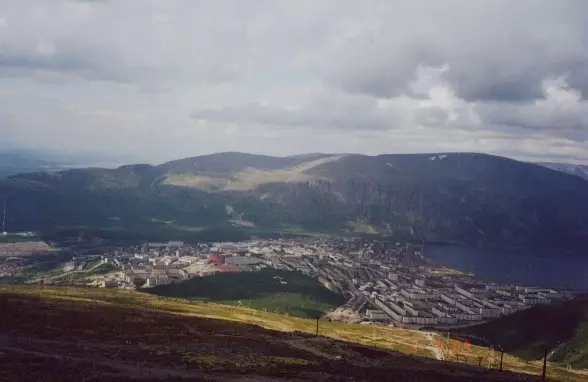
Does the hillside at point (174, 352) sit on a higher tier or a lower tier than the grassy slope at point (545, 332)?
higher

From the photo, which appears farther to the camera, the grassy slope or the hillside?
the grassy slope

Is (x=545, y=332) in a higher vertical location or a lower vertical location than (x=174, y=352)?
lower

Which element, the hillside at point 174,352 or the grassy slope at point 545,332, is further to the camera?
the grassy slope at point 545,332

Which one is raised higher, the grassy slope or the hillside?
the hillside

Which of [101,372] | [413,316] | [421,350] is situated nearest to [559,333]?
[413,316]

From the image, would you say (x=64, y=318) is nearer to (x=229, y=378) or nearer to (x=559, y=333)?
(x=229, y=378)
